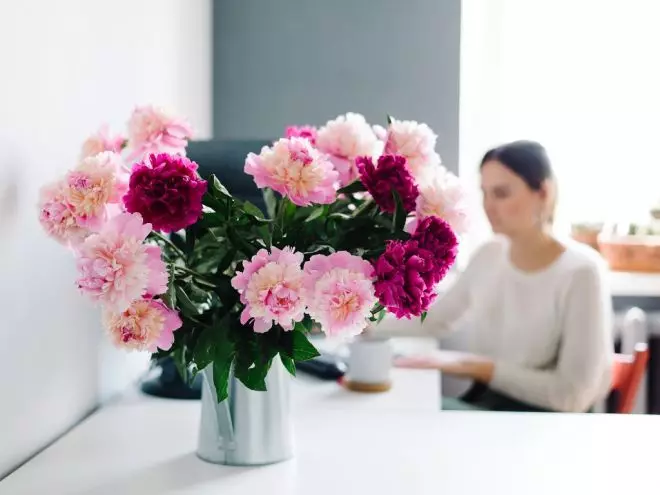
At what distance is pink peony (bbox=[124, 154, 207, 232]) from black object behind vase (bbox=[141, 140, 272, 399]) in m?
0.44

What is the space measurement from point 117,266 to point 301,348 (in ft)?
0.79

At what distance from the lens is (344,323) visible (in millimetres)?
876

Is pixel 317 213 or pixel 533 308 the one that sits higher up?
pixel 317 213

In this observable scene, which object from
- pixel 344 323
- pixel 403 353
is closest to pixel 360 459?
pixel 344 323

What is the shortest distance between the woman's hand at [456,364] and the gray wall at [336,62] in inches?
28.8

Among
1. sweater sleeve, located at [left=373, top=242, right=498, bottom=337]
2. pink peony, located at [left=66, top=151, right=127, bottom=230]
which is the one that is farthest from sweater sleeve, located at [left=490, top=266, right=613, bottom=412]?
pink peony, located at [left=66, top=151, right=127, bottom=230]

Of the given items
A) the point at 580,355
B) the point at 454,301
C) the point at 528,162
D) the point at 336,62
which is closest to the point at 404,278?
the point at 580,355

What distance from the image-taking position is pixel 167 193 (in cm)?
85

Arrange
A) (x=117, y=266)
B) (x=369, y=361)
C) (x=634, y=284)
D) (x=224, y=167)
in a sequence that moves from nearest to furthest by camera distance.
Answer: (x=117, y=266) < (x=224, y=167) < (x=369, y=361) < (x=634, y=284)

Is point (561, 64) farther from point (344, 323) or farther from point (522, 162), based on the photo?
point (344, 323)

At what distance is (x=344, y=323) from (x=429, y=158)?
0.90 feet

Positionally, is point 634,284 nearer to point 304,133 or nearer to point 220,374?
point 304,133

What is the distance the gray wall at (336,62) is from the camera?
2.43 metres

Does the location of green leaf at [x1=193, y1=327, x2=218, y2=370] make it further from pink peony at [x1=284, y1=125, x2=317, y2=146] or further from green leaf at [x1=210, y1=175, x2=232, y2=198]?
pink peony at [x1=284, y1=125, x2=317, y2=146]
